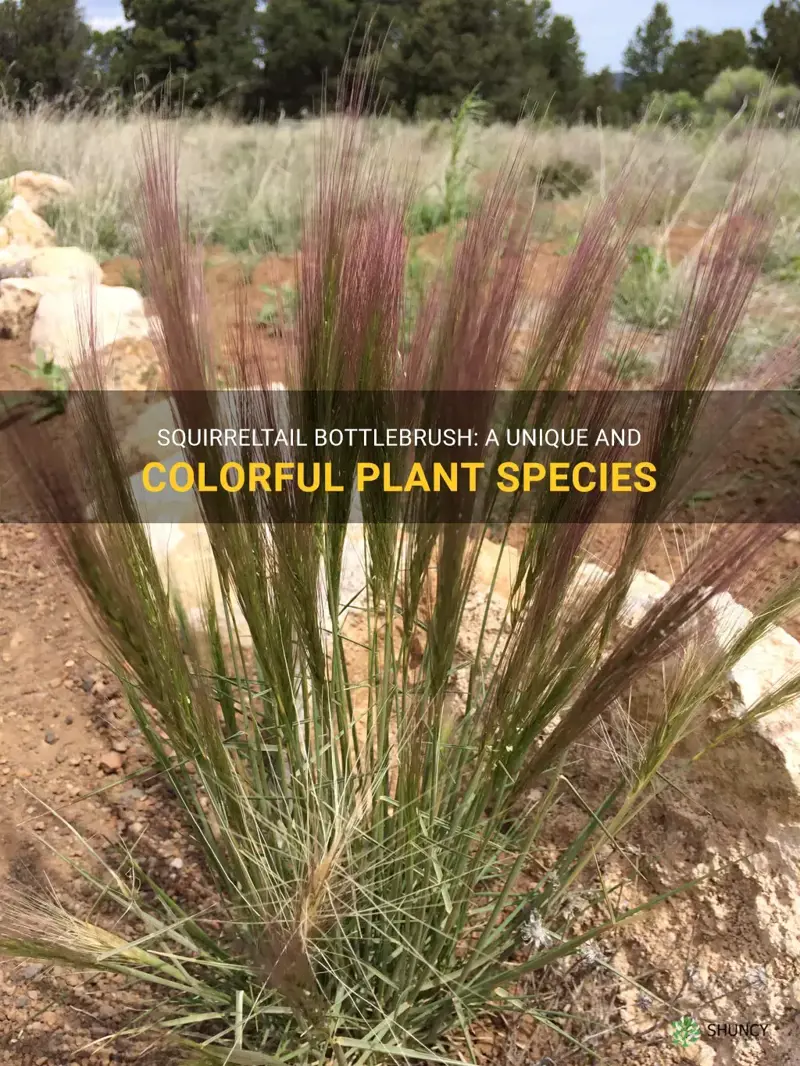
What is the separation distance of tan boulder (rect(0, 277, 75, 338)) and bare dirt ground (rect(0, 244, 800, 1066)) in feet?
6.99

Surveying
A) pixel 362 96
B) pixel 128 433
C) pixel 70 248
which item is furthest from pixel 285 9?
pixel 362 96

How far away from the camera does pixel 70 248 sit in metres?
4.27

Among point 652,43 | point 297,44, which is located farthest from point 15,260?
point 652,43

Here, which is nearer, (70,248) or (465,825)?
(465,825)

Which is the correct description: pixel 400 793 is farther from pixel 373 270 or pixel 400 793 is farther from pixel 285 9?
pixel 285 9

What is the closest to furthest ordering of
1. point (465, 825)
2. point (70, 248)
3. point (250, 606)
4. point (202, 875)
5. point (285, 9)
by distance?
point (250, 606), point (465, 825), point (202, 875), point (70, 248), point (285, 9)

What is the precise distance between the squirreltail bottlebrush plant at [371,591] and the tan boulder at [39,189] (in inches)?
196

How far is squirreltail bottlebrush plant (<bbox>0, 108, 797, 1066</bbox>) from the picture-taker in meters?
0.87

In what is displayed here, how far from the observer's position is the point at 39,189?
5211 mm

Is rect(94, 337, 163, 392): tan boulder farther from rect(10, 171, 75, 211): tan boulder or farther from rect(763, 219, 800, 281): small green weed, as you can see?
rect(763, 219, 800, 281): small green weed

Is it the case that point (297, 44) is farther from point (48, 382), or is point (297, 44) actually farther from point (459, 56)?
point (48, 382)

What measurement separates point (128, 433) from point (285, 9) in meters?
20.8

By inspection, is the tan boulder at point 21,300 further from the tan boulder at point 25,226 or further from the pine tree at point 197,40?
the pine tree at point 197,40

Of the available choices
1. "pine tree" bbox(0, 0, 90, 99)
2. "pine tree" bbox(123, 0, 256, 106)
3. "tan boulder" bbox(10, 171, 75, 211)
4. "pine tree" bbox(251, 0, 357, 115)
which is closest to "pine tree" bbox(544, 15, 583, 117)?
"pine tree" bbox(251, 0, 357, 115)
